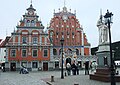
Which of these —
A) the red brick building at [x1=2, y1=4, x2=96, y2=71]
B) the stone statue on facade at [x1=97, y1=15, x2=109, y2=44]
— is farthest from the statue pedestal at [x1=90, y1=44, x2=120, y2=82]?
the red brick building at [x1=2, y1=4, x2=96, y2=71]

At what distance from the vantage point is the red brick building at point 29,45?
4838 cm

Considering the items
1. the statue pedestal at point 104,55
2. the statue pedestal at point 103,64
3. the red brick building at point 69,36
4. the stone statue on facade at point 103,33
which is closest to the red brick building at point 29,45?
the red brick building at point 69,36

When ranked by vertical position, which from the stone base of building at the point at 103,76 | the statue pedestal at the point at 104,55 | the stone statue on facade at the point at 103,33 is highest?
the stone statue on facade at the point at 103,33

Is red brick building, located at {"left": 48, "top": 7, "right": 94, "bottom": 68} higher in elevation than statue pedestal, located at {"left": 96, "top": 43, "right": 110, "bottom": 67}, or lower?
higher

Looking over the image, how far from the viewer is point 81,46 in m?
53.9

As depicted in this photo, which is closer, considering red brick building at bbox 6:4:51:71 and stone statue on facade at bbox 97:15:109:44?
stone statue on facade at bbox 97:15:109:44

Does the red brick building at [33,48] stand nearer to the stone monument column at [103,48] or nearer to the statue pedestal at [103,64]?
the stone monument column at [103,48]

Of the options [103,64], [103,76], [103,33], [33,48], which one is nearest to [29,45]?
[33,48]

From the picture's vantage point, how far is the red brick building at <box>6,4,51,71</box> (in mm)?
48375

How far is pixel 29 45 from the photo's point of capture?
48875 millimetres

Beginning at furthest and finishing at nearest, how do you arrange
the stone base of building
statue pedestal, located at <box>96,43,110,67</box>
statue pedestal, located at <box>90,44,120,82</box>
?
1. statue pedestal, located at <box>96,43,110,67</box>
2. statue pedestal, located at <box>90,44,120,82</box>
3. the stone base of building

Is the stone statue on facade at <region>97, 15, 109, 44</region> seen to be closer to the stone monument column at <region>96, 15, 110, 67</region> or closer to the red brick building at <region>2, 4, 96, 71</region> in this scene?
the stone monument column at <region>96, 15, 110, 67</region>

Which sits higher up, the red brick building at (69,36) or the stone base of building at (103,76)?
the red brick building at (69,36)

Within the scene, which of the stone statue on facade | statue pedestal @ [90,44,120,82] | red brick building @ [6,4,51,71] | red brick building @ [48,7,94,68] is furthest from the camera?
red brick building @ [48,7,94,68]
